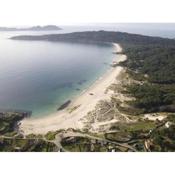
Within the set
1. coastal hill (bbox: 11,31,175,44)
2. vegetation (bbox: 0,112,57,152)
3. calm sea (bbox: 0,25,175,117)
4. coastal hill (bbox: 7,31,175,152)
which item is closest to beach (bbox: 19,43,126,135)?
coastal hill (bbox: 7,31,175,152)

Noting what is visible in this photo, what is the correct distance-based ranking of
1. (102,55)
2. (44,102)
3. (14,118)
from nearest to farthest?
(14,118) → (44,102) → (102,55)

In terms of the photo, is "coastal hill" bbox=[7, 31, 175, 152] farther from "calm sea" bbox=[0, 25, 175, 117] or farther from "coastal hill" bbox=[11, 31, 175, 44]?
"coastal hill" bbox=[11, 31, 175, 44]

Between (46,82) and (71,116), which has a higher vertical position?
(46,82)

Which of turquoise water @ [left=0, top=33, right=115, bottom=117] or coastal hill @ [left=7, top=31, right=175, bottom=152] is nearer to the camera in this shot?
coastal hill @ [left=7, top=31, right=175, bottom=152]

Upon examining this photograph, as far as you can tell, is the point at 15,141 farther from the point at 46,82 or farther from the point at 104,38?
the point at 104,38

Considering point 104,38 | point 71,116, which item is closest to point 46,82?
point 71,116

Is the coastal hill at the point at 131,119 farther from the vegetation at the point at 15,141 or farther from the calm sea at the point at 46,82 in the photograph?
the calm sea at the point at 46,82

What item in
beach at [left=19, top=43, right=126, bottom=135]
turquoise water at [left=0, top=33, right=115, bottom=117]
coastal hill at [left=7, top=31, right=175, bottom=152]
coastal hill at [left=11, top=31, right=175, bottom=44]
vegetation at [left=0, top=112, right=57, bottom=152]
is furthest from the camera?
coastal hill at [left=11, top=31, right=175, bottom=44]

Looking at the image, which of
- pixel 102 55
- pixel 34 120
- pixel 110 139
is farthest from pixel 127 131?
pixel 102 55
